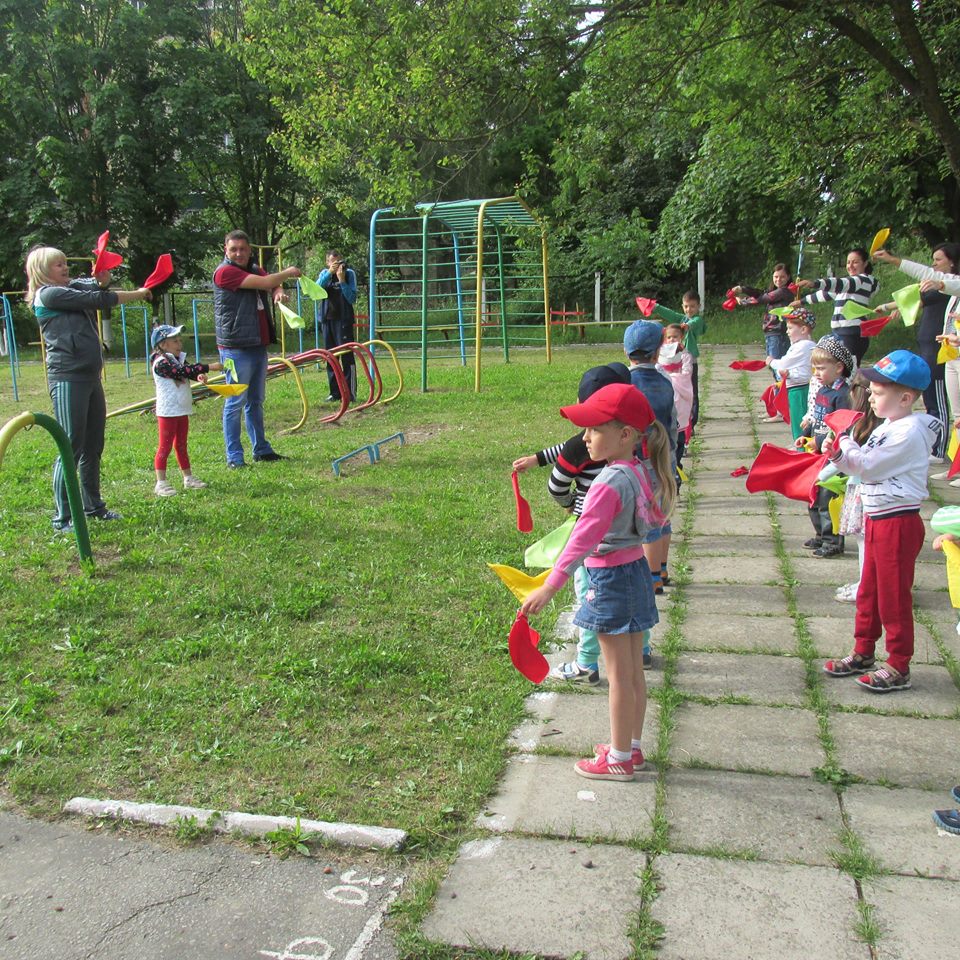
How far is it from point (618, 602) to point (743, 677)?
118 centimetres

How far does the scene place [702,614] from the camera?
4.93 metres

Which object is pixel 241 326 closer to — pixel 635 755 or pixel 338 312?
pixel 338 312

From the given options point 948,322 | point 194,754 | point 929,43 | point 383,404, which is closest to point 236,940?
point 194,754

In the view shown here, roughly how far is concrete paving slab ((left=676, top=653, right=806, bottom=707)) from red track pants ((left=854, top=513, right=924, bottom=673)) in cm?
42

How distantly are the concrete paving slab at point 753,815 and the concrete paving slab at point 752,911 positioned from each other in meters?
0.08

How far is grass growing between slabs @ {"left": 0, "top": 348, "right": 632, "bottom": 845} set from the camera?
3326mm

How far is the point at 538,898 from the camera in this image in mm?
2652

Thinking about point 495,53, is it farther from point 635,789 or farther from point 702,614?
point 635,789

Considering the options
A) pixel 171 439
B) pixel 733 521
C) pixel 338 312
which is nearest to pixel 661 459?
pixel 733 521

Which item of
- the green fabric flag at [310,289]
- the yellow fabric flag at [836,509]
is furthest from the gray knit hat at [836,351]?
the green fabric flag at [310,289]

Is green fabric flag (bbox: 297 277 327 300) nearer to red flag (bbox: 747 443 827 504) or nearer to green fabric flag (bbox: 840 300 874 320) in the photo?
green fabric flag (bbox: 840 300 874 320)

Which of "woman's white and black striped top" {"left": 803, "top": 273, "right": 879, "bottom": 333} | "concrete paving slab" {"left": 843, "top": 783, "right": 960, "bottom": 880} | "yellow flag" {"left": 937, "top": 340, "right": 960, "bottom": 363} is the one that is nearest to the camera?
"concrete paving slab" {"left": 843, "top": 783, "right": 960, "bottom": 880}

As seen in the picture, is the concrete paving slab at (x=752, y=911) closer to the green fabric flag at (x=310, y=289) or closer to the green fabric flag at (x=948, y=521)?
the green fabric flag at (x=948, y=521)

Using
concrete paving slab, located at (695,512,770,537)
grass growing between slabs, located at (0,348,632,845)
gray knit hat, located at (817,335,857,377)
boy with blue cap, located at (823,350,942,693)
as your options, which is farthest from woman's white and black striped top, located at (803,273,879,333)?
boy with blue cap, located at (823,350,942,693)
